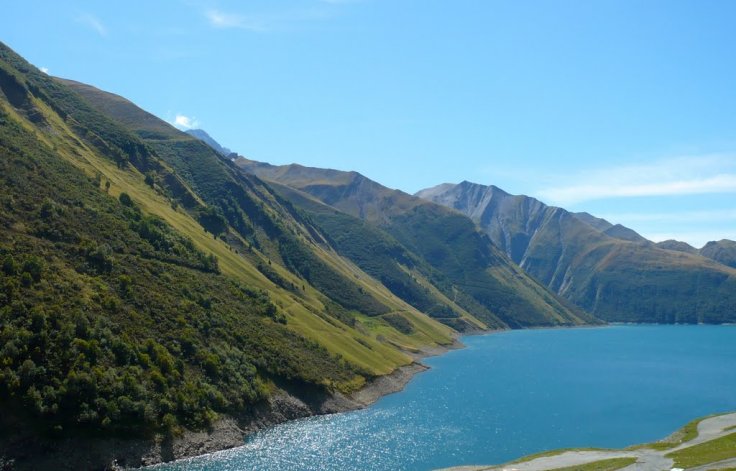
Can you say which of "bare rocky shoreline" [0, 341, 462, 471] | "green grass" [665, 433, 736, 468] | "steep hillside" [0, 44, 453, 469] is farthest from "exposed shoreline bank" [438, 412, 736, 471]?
"steep hillside" [0, 44, 453, 469]

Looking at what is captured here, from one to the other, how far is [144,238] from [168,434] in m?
66.3

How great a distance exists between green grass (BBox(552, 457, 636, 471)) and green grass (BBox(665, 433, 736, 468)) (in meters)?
6.13

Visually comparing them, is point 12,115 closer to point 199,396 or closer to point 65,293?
point 65,293

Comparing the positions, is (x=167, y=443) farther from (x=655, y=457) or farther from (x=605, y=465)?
(x=655, y=457)

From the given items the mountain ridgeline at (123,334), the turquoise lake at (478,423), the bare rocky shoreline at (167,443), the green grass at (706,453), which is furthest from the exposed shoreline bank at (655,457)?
the mountain ridgeline at (123,334)

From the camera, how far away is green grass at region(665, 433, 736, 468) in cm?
7462

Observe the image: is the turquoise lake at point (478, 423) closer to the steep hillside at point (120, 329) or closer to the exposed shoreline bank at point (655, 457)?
the exposed shoreline bank at point (655, 457)

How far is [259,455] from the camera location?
91750 mm

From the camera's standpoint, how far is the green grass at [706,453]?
245 feet

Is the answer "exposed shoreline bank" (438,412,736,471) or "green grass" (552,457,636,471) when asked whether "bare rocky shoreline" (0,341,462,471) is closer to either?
"exposed shoreline bank" (438,412,736,471)

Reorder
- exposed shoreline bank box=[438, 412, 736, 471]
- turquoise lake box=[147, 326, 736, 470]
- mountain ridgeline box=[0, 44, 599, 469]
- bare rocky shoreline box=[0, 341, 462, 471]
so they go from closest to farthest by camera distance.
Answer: bare rocky shoreline box=[0, 341, 462, 471] < exposed shoreline bank box=[438, 412, 736, 471] < mountain ridgeline box=[0, 44, 599, 469] < turquoise lake box=[147, 326, 736, 470]

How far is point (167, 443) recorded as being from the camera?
286ft

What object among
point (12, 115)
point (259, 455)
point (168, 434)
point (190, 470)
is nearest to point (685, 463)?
point (259, 455)

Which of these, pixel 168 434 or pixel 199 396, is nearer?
pixel 168 434
